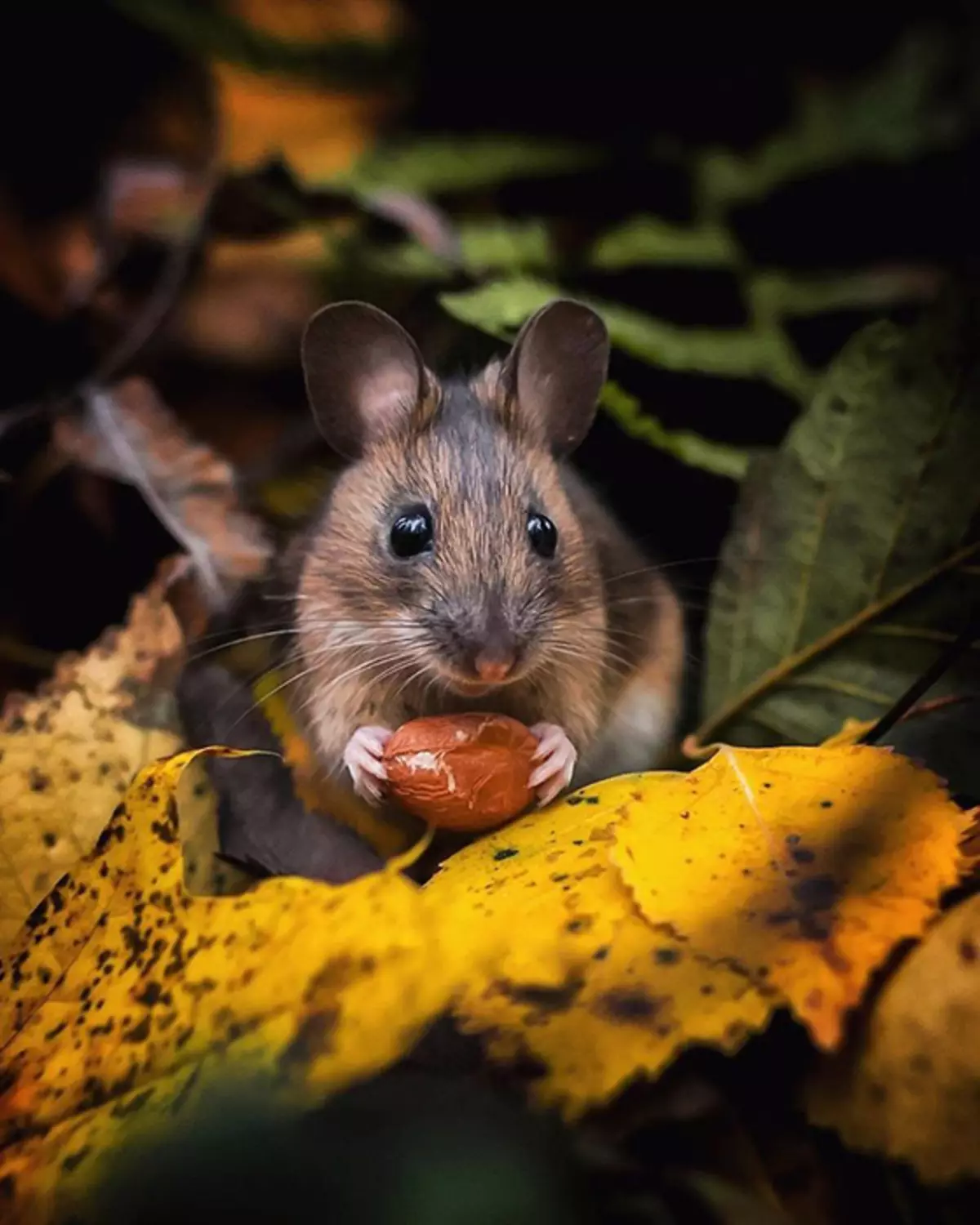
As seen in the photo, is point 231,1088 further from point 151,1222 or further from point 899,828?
point 899,828

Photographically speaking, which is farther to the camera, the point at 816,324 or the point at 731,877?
the point at 816,324

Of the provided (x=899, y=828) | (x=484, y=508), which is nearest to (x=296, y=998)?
(x=899, y=828)

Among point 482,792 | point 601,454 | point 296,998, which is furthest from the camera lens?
point 601,454

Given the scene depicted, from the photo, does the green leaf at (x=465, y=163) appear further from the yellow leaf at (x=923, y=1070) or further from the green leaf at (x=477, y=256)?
the yellow leaf at (x=923, y=1070)

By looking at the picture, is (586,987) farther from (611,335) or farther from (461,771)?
(611,335)

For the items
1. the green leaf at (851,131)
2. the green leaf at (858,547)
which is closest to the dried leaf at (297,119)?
the green leaf at (851,131)

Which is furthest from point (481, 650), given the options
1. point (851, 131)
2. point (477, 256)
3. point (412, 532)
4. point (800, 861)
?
point (851, 131)

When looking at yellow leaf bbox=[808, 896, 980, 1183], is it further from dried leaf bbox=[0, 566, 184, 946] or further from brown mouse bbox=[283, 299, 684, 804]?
dried leaf bbox=[0, 566, 184, 946]
